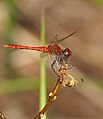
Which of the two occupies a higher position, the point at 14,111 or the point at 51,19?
the point at 51,19

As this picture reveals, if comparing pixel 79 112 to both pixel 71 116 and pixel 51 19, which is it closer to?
pixel 71 116

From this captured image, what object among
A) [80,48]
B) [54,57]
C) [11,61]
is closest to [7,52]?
[11,61]

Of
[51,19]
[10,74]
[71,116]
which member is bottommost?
[71,116]

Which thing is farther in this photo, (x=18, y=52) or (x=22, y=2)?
(x=22, y=2)

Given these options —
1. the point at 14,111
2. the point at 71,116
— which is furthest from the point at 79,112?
the point at 14,111

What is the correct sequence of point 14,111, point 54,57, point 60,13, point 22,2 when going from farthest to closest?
point 60,13
point 22,2
point 14,111
point 54,57

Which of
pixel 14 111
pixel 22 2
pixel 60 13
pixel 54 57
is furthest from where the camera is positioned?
pixel 60 13
